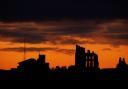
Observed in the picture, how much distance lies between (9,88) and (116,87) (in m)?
22.2

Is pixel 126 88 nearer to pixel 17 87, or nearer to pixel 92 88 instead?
pixel 92 88

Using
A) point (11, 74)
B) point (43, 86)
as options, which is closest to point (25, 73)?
point (11, 74)

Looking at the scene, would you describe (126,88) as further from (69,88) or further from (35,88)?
(35,88)

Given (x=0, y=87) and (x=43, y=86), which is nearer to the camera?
(x=0, y=87)

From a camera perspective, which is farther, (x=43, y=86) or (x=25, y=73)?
(x=25, y=73)

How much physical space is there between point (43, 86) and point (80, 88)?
8289mm

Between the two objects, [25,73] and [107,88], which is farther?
[25,73]

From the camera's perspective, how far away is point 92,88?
10400 centimetres

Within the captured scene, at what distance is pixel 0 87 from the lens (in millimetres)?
99750

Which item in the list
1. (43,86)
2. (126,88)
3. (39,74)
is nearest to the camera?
(126,88)

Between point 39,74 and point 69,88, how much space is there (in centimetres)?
7428

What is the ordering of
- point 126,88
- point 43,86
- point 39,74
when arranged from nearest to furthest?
point 126,88 < point 43,86 < point 39,74

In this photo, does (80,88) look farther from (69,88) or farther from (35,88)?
(35,88)

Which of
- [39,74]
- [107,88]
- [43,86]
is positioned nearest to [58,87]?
[43,86]
